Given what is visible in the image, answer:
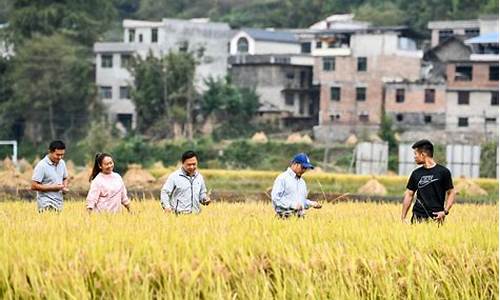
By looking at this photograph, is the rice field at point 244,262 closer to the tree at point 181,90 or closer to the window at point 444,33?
the tree at point 181,90

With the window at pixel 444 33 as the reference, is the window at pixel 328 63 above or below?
below

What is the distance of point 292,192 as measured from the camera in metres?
13.4

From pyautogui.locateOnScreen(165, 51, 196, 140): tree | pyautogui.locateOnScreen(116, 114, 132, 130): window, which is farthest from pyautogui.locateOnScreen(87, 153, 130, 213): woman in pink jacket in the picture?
pyautogui.locateOnScreen(116, 114, 132, 130): window

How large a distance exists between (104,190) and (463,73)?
41.3 meters

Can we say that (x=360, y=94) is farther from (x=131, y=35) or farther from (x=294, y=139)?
(x=131, y=35)

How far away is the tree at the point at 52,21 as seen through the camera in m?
63.0

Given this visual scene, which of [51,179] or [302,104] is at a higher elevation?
[302,104]

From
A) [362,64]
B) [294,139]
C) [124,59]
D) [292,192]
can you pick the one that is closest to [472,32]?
[362,64]

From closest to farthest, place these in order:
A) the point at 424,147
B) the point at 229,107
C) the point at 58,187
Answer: the point at 424,147 → the point at 58,187 → the point at 229,107

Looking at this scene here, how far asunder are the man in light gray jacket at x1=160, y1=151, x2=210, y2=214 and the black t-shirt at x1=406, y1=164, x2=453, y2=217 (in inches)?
92.7

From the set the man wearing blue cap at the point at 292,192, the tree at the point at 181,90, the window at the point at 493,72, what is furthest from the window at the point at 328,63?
the man wearing blue cap at the point at 292,192

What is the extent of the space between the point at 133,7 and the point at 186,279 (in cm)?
7893

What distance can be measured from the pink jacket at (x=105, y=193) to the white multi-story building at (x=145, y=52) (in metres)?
47.6

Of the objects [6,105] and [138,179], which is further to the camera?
[6,105]
